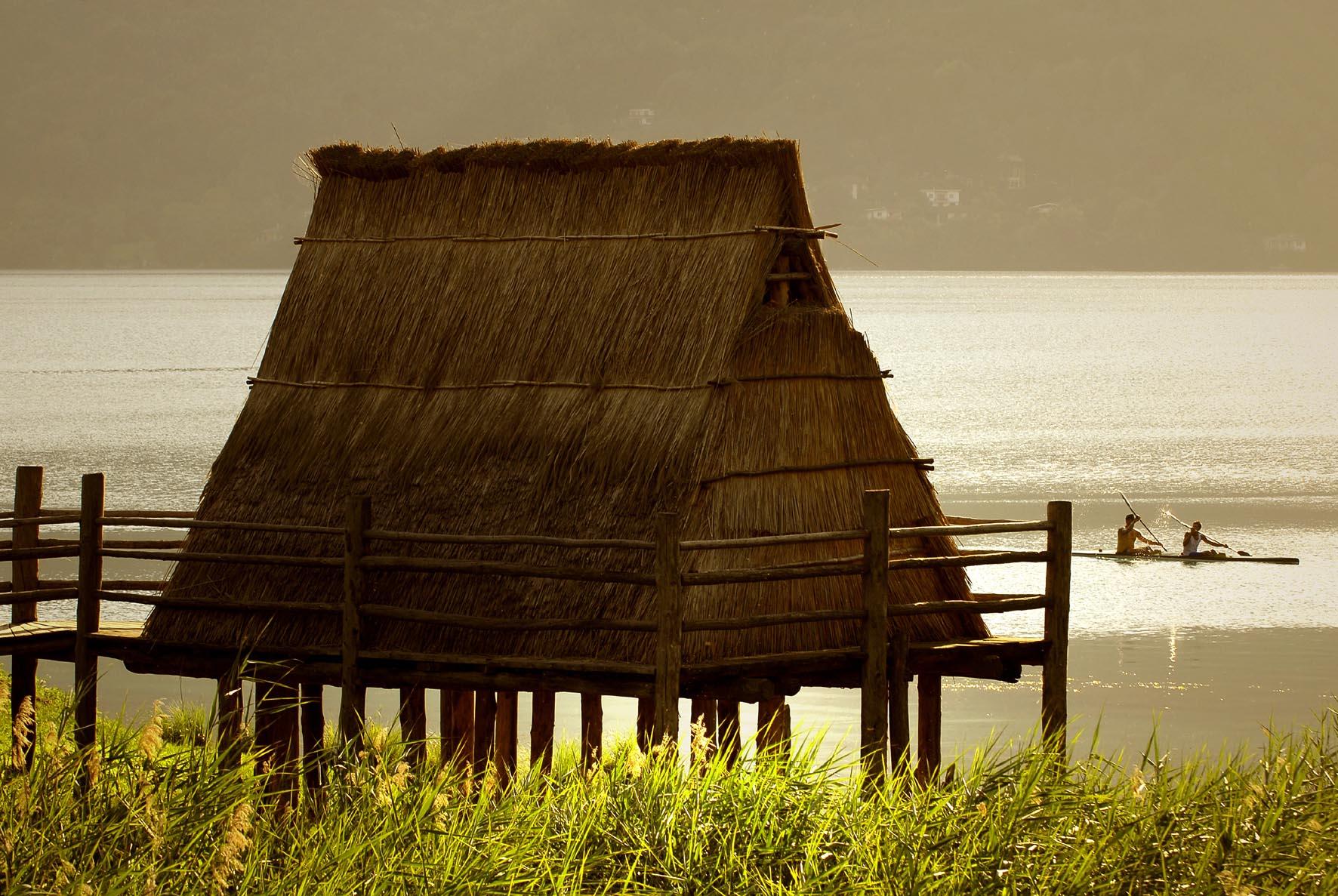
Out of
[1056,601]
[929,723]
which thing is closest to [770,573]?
[1056,601]

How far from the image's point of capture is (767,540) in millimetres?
13109

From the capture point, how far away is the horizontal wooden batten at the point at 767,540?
12826 millimetres

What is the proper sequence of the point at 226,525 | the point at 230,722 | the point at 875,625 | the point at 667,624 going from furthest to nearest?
the point at 226,525 < the point at 875,625 < the point at 667,624 < the point at 230,722

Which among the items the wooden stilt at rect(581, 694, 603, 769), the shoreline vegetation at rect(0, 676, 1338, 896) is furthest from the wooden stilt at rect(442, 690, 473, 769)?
the shoreline vegetation at rect(0, 676, 1338, 896)

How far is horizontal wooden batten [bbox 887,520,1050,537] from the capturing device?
538 inches

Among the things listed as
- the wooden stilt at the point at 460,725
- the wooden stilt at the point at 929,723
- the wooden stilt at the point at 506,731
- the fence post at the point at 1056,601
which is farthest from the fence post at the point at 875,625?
the wooden stilt at the point at 506,731

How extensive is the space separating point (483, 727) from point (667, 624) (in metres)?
3.93

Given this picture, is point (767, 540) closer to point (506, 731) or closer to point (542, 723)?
point (542, 723)

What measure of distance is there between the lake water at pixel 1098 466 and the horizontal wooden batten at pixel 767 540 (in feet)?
6.42

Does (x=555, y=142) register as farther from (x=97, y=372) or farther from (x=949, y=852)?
(x=97, y=372)

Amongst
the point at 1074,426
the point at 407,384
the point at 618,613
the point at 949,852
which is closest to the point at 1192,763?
the point at 949,852

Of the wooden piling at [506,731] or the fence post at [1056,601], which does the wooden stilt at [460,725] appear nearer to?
the wooden piling at [506,731]

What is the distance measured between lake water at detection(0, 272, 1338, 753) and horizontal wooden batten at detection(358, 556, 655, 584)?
10.3ft

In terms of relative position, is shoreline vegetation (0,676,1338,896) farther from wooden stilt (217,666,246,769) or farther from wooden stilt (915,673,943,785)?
wooden stilt (915,673,943,785)
